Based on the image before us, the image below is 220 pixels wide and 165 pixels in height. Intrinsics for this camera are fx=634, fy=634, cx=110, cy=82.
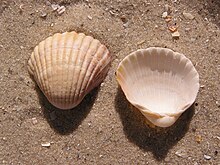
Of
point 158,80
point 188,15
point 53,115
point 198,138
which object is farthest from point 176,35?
point 53,115

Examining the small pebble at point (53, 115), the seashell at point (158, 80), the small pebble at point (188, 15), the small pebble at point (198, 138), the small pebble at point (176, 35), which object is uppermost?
the small pebble at point (188, 15)

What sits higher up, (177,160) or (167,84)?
(167,84)

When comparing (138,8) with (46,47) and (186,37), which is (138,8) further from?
(46,47)

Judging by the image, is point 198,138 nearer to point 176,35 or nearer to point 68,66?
point 176,35

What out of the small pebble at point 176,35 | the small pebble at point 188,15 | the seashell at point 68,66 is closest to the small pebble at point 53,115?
the seashell at point 68,66

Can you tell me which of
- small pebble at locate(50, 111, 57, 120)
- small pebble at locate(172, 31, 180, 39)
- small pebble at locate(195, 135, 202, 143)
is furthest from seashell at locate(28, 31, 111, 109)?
small pebble at locate(195, 135, 202, 143)

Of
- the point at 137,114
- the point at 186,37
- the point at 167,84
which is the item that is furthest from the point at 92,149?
the point at 186,37

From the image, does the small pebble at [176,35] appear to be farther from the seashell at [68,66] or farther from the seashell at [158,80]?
the seashell at [68,66]
